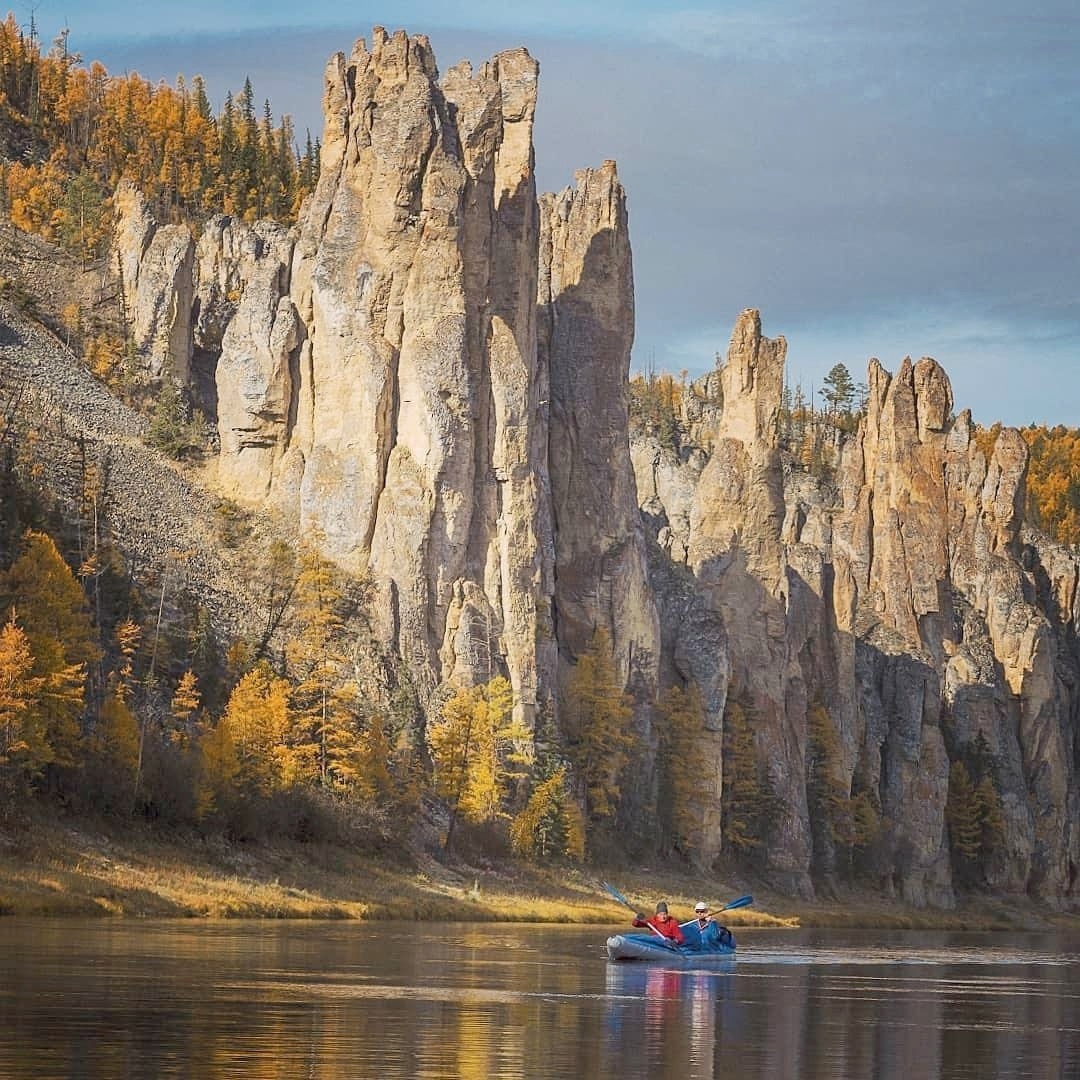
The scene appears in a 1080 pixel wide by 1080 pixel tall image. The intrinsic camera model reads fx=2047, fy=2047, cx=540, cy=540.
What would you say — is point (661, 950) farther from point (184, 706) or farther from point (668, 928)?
point (184, 706)

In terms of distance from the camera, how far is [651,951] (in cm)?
5422

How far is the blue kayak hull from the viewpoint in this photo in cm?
Result: 5344

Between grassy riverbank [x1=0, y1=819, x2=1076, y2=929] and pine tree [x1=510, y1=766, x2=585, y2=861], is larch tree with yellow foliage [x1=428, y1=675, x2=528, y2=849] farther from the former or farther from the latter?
grassy riverbank [x1=0, y1=819, x2=1076, y2=929]

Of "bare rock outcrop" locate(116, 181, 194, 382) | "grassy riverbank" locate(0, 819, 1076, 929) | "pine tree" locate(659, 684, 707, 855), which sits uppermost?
"bare rock outcrop" locate(116, 181, 194, 382)

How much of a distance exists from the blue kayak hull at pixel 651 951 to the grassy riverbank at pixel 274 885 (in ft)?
57.5

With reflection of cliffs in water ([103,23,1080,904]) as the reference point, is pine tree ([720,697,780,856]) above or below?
below

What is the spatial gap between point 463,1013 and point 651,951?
1936 centimetres

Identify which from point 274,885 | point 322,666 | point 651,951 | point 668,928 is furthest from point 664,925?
point 322,666

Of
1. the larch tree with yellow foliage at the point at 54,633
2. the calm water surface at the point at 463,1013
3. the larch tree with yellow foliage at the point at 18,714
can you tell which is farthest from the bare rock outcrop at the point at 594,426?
the calm water surface at the point at 463,1013

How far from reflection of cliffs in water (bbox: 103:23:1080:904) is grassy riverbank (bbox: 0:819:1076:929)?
12.9 m

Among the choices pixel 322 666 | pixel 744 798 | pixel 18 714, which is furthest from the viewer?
pixel 744 798

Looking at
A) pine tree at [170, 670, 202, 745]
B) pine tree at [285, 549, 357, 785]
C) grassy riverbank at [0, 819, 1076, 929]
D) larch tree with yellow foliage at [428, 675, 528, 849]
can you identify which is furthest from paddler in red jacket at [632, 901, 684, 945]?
larch tree with yellow foliage at [428, 675, 528, 849]

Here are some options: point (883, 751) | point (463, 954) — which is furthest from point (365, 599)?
point (883, 751)

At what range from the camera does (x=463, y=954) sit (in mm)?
55375
